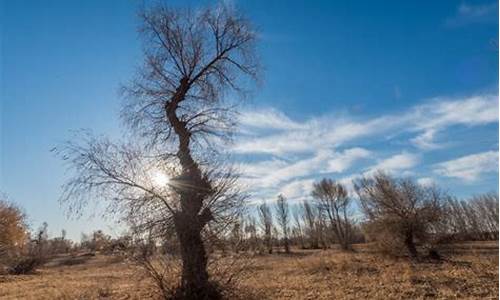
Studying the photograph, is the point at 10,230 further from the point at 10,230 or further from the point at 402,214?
the point at 402,214

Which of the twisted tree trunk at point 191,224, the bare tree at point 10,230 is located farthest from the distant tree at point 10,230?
the twisted tree trunk at point 191,224

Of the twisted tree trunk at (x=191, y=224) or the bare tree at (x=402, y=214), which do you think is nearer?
the twisted tree trunk at (x=191, y=224)

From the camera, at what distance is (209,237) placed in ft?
30.7

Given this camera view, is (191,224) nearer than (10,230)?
Yes

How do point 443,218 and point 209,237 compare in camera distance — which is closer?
point 209,237

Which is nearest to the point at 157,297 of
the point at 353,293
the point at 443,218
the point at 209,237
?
the point at 209,237

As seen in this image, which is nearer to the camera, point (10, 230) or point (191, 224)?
point (191, 224)

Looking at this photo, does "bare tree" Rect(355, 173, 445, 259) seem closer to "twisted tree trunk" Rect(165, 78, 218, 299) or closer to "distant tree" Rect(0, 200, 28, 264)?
"twisted tree trunk" Rect(165, 78, 218, 299)

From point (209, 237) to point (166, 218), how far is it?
124cm

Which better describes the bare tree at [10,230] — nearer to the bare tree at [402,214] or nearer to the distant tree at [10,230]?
the distant tree at [10,230]

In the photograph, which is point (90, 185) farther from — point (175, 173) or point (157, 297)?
point (157, 297)

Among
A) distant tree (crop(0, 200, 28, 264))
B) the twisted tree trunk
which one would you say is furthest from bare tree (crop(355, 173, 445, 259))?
distant tree (crop(0, 200, 28, 264))

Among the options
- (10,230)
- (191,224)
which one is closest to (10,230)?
(10,230)

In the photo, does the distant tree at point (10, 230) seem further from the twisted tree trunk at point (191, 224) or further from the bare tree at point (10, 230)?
the twisted tree trunk at point (191, 224)
